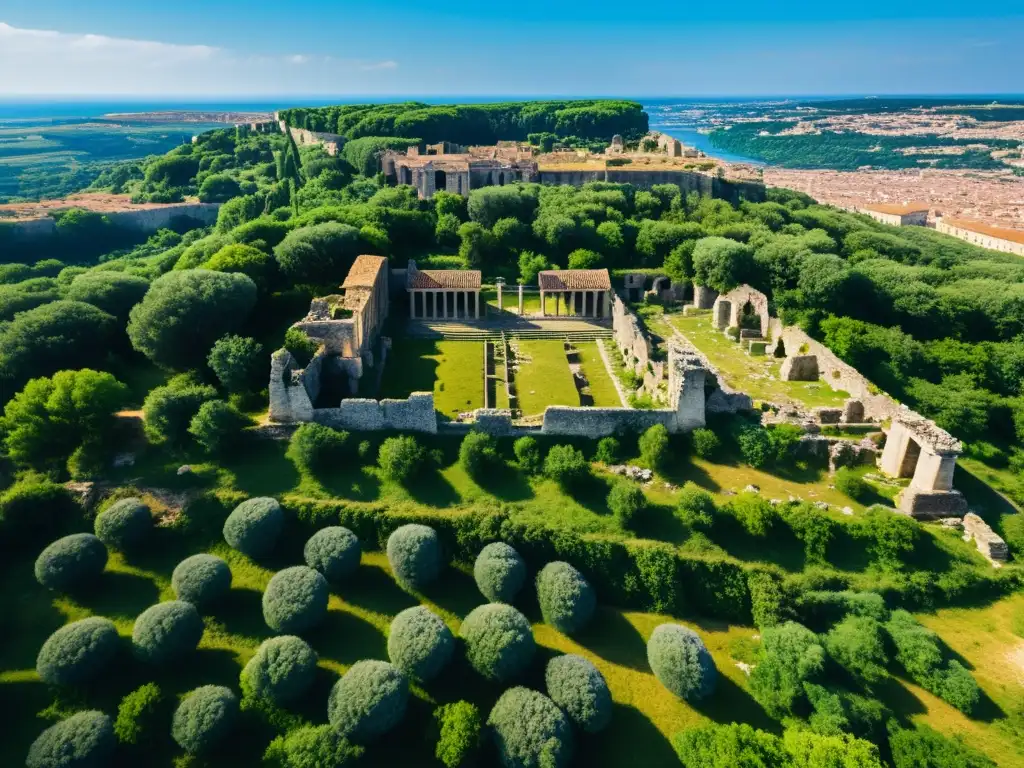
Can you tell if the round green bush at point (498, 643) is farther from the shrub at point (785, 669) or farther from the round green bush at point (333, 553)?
the shrub at point (785, 669)

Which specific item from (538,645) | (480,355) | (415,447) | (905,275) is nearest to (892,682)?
(538,645)

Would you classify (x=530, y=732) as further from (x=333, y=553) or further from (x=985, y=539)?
(x=985, y=539)

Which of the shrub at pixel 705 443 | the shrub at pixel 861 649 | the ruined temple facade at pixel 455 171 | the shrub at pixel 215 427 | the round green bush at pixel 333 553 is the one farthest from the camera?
the ruined temple facade at pixel 455 171

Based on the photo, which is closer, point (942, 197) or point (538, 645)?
point (538, 645)

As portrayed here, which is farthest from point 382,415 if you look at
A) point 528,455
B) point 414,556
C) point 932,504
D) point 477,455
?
point 932,504

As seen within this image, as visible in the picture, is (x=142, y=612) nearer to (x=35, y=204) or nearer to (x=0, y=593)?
(x=0, y=593)

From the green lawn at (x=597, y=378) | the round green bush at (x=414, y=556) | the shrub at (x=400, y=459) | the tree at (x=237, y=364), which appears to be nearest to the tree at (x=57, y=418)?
the tree at (x=237, y=364)
